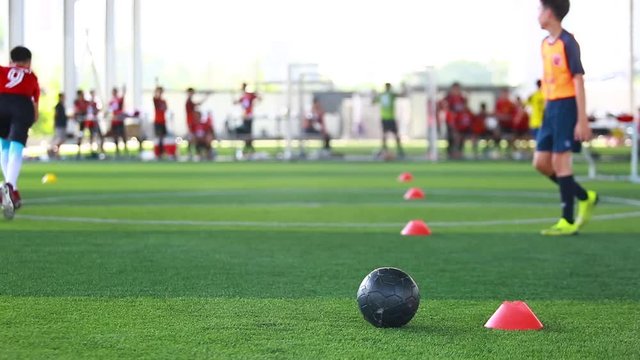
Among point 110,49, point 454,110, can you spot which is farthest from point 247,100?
point 110,49

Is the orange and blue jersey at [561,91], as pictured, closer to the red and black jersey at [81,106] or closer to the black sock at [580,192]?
the black sock at [580,192]

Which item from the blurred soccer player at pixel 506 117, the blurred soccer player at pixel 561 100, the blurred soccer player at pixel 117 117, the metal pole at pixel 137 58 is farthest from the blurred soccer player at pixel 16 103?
the metal pole at pixel 137 58

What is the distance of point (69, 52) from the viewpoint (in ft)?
101

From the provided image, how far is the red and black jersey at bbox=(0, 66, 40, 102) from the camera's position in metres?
12.7

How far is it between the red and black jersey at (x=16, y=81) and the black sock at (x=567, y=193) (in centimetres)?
566

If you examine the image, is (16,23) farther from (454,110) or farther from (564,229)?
(564,229)

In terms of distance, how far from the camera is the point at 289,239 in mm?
10445

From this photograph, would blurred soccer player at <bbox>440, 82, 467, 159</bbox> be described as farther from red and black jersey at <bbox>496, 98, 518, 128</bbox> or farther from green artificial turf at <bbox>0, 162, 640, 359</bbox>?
green artificial turf at <bbox>0, 162, 640, 359</bbox>

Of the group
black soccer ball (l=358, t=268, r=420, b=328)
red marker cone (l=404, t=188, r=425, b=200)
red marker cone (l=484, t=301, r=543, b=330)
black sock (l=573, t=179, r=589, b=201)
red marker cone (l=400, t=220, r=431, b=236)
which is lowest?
red marker cone (l=404, t=188, r=425, b=200)

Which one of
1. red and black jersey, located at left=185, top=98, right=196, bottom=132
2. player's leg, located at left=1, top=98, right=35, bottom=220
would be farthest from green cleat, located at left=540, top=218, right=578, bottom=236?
red and black jersey, located at left=185, top=98, right=196, bottom=132

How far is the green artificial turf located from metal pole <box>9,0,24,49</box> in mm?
7456

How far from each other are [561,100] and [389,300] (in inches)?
211

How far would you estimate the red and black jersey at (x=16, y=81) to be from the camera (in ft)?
41.7

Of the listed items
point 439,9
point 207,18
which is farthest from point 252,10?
point 439,9
